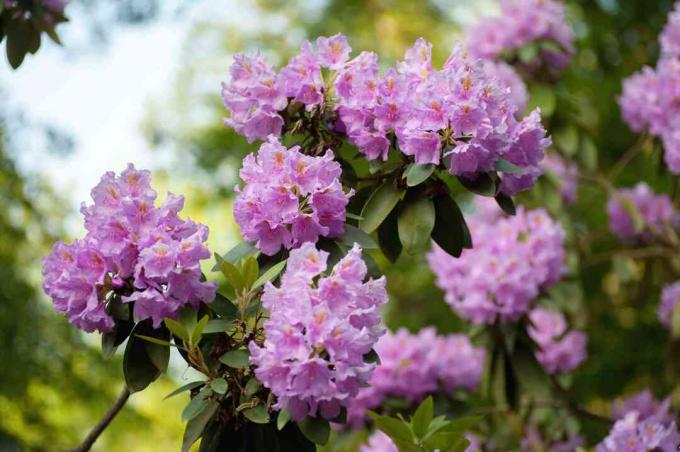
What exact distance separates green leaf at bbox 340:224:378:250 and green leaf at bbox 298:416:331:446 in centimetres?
36

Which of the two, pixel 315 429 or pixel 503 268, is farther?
pixel 503 268

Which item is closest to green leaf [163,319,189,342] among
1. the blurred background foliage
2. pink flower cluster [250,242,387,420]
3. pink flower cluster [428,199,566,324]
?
pink flower cluster [250,242,387,420]

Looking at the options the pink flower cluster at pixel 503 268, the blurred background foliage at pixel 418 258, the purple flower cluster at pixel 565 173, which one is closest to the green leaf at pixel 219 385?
the pink flower cluster at pixel 503 268

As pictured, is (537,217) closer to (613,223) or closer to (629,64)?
(613,223)

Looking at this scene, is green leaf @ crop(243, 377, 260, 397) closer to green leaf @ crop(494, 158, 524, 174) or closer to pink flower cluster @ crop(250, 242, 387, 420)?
pink flower cluster @ crop(250, 242, 387, 420)

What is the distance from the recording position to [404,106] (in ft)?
5.82

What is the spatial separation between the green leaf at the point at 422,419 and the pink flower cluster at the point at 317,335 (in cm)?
38

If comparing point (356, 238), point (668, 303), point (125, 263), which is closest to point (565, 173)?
point (668, 303)

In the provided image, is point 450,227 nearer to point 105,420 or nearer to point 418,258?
point 105,420

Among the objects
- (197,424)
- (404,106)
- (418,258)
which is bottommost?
(418,258)

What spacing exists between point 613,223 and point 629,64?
182cm

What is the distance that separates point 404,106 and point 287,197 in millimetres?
323

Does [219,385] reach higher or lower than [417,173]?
lower

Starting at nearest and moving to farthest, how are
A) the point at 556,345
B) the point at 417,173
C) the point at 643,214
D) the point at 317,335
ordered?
the point at 317,335 → the point at 417,173 → the point at 556,345 → the point at 643,214
